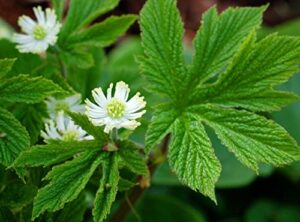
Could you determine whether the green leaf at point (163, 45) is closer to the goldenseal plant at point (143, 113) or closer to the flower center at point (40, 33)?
the goldenseal plant at point (143, 113)

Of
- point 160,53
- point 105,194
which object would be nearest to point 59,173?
point 105,194

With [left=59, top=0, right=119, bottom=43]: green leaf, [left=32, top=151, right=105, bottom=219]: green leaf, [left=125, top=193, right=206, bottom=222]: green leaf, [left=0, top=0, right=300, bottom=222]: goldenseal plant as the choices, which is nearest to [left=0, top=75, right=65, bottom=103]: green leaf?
[left=0, top=0, right=300, bottom=222]: goldenseal plant

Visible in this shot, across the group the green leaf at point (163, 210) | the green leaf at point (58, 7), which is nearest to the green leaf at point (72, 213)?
the green leaf at point (58, 7)

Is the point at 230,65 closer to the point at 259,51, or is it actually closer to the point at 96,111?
the point at 259,51

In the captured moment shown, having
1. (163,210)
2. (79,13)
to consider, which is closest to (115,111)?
(79,13)

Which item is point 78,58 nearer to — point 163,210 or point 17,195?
point 17,195
